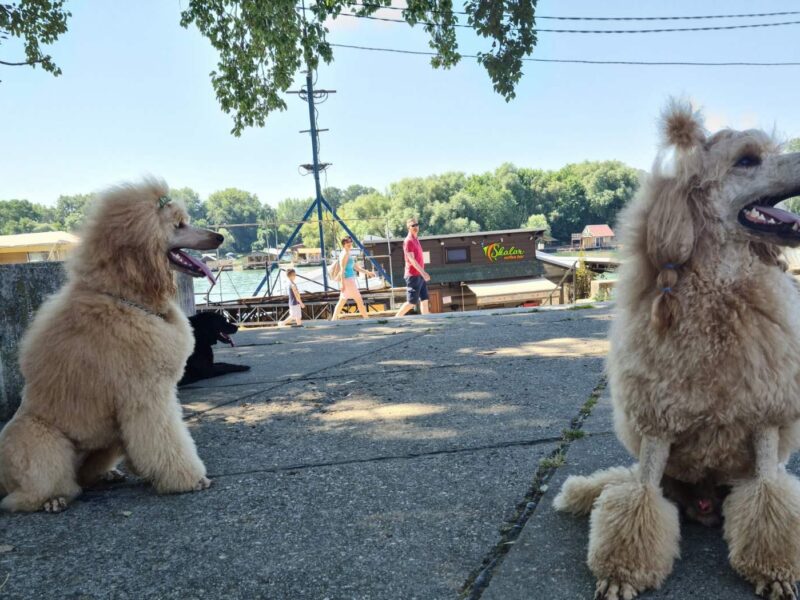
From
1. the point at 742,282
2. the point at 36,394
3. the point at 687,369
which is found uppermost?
the point at 742,282

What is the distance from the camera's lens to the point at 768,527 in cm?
197

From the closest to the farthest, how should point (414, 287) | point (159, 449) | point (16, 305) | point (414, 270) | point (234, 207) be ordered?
1. point (159, 449)
2. point (16, 305)
3. point (414, 270)
4. point (414, 287)
5. point (234, 207)

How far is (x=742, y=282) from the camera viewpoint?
6.77ft

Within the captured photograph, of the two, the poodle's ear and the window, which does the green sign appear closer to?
the window

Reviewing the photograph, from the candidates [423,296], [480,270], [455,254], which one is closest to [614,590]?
[423,296]

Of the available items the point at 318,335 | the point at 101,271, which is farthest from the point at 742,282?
the point at 318,335

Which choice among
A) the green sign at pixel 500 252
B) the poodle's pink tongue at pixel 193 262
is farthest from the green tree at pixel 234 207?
the poodle's pink tongue at pixel 193 262

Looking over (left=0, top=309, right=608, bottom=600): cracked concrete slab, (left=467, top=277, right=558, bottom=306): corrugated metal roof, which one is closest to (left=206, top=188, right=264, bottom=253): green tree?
(left=467, top=277, right=558, bottom=306): corrugated metal roof

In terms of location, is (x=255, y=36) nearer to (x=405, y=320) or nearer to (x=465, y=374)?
(x=405, y=320)

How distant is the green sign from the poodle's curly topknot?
33.7 m

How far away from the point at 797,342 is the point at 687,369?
39 cm

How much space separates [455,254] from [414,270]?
22.7m

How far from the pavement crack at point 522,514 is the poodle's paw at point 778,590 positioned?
90 cm

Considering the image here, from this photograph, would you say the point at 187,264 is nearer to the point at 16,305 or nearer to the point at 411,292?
the point at 16,305
